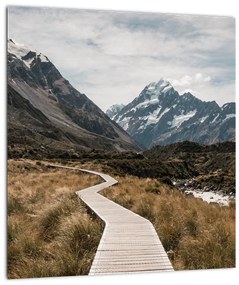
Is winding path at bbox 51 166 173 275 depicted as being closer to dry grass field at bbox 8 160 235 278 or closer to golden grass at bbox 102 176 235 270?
dry grass field at bbox 8 160 235 278

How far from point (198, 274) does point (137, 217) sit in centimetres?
194

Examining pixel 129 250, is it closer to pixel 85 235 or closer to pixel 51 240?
pixel 85 235

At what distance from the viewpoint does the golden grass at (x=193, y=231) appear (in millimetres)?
9148

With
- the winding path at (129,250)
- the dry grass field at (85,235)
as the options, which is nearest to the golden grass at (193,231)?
the dry grass field at (85,235)

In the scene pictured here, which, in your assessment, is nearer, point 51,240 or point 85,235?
point 85,235

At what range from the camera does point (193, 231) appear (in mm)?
9922

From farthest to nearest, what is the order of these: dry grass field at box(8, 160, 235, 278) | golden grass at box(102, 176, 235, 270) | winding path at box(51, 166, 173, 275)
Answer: golden grass at box(102, 176, 235, 270)
dry grass field at box(8, 160, 235, 278)
winding path at box(51, 166, 173, 275)

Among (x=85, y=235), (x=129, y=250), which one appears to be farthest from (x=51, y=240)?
(x=129, y=250)

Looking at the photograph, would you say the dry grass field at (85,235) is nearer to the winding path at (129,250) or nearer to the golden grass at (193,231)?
the golden grass at (193,231)

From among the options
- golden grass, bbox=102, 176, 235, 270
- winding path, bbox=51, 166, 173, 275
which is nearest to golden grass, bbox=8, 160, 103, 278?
winding path, bbox=51, 166, 173, 275

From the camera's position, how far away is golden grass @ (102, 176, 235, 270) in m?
9.15

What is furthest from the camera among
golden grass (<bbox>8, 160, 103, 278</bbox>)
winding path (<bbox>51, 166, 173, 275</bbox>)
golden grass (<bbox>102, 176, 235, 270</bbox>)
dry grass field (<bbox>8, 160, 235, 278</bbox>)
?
golden grass (<bbox>102, 176, 235, 270</bbox>)

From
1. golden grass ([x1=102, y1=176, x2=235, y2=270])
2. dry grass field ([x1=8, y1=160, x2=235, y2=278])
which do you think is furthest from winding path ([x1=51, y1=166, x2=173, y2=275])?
golden grass ([x1=102, y1=176, x2=235, y2=270])

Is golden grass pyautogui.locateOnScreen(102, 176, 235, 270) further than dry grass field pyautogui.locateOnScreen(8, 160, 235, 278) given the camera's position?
Yes
